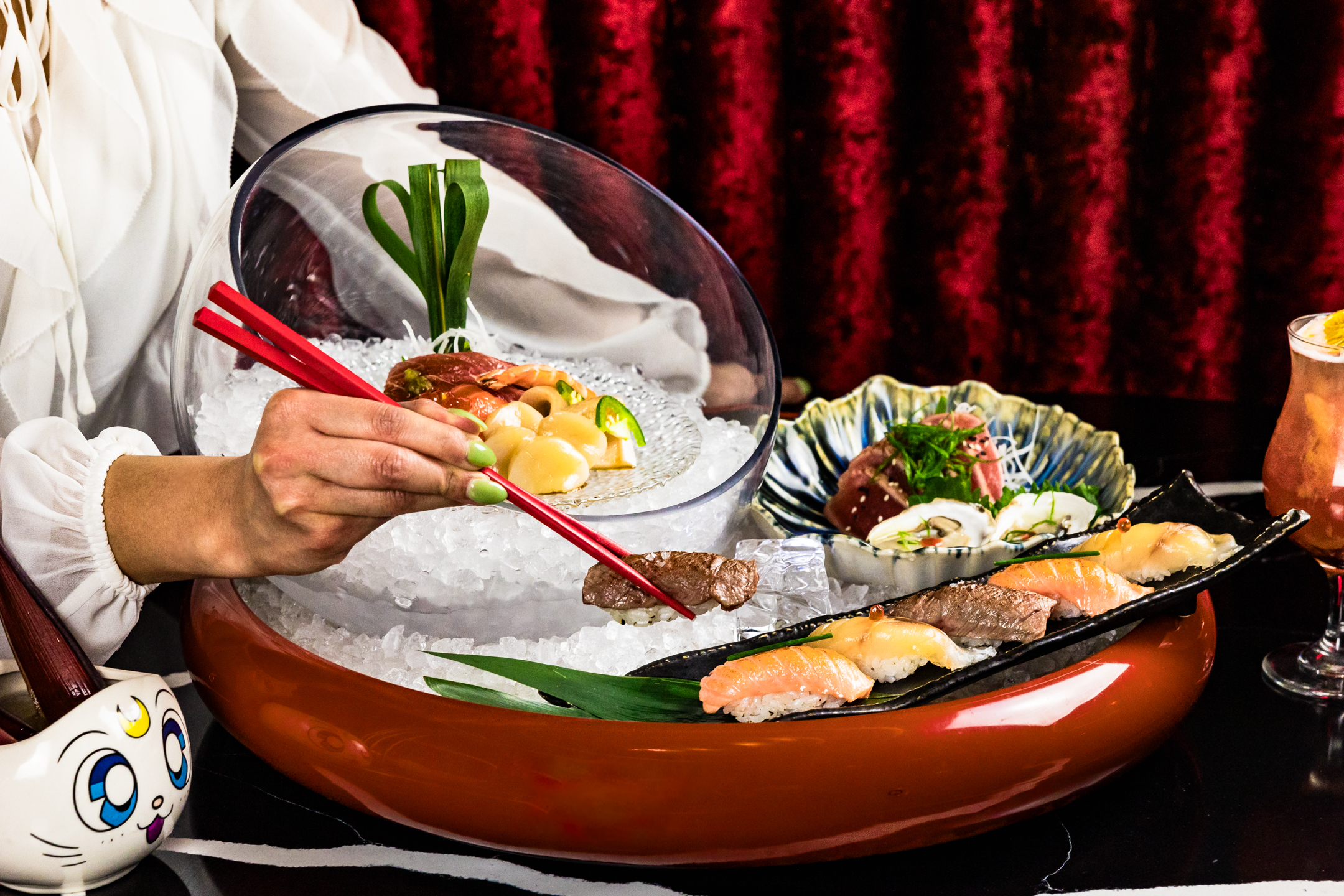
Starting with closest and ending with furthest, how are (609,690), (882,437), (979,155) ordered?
(609,690), (882,437), (979,155)

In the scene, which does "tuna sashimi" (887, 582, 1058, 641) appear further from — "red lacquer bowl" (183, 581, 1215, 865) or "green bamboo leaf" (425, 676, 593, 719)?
"green bamboo leaf" (425, 676, 593, 719)

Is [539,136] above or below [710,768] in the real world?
above

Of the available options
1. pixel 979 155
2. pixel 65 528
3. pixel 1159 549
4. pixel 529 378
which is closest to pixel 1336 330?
pixel 1159 549

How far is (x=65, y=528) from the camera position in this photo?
0.95m

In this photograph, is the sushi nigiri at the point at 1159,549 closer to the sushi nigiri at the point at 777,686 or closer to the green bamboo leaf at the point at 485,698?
the sushi nigiri at the point at 777,686

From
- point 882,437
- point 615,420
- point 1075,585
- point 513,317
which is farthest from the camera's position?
point 882,437

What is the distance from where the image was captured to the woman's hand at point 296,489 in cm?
75

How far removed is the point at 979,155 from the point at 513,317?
1.12 metres

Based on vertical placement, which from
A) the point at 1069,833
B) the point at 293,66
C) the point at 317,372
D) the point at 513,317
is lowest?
the point at 1069,833

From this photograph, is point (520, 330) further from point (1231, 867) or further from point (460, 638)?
point (1231, 867)

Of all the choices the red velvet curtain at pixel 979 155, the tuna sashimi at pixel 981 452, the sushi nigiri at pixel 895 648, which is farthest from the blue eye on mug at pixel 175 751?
the red velvet curtain at pixel 979 155

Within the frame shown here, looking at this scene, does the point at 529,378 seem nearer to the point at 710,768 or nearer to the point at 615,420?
the point at 615,420

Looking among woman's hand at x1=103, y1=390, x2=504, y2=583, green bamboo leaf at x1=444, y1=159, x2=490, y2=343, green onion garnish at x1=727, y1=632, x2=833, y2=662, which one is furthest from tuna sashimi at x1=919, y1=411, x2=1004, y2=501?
woman's hand at x1=103, y1=390, x2=504, y2=583

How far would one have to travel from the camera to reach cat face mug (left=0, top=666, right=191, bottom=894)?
2.35ft
